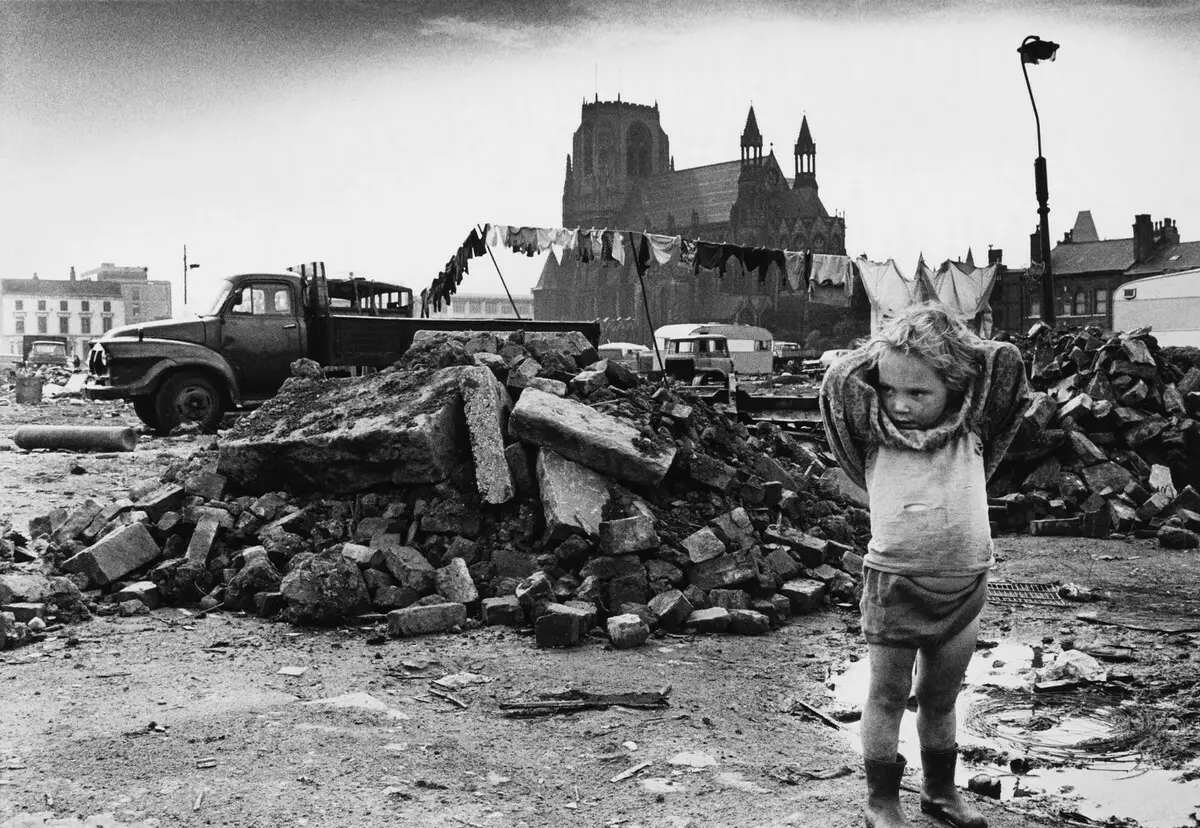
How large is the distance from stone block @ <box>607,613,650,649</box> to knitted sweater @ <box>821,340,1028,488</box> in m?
2.64

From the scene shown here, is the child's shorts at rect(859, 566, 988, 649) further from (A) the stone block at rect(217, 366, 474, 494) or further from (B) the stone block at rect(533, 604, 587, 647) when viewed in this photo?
(A) the stone block at rect(217, 366, 474, 494)

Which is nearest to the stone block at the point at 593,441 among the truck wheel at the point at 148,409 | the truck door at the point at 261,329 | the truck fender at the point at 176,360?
the truck door at the point at 261,329

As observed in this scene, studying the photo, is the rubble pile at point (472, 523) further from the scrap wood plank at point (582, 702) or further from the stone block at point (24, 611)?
the scrap wood plank at point (582, 702)

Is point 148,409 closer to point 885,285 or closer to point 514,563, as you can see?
point 514,563

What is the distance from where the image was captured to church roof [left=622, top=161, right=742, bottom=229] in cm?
9150

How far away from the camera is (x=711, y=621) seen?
6.08 m

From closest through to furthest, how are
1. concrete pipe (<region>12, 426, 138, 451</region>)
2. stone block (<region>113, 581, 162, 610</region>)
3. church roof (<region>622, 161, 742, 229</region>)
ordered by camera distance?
1. stone block (<region>113, 581, 162, 610</region>)
2. concrete pipe (<region>12, 426, 138, 451</region>)
3. church roof (<region>622, 161, 742, 229</region>)

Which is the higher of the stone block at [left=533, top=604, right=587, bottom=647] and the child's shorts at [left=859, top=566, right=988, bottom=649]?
the child's shorts at [left=859, top=566, right=988, bottom=649]

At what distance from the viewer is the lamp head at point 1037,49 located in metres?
18.1

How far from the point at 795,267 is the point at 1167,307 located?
44.4 feet

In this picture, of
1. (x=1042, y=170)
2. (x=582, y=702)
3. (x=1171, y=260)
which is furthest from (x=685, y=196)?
(x=582, y=702)

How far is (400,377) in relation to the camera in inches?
324

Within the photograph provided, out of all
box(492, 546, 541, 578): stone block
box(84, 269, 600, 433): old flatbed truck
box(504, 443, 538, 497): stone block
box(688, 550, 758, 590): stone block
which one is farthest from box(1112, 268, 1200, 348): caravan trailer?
box(492, 546, 541, 578): stone block

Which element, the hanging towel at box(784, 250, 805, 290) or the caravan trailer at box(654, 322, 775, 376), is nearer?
the hanging towel at box(784, 250, 805, 290)
